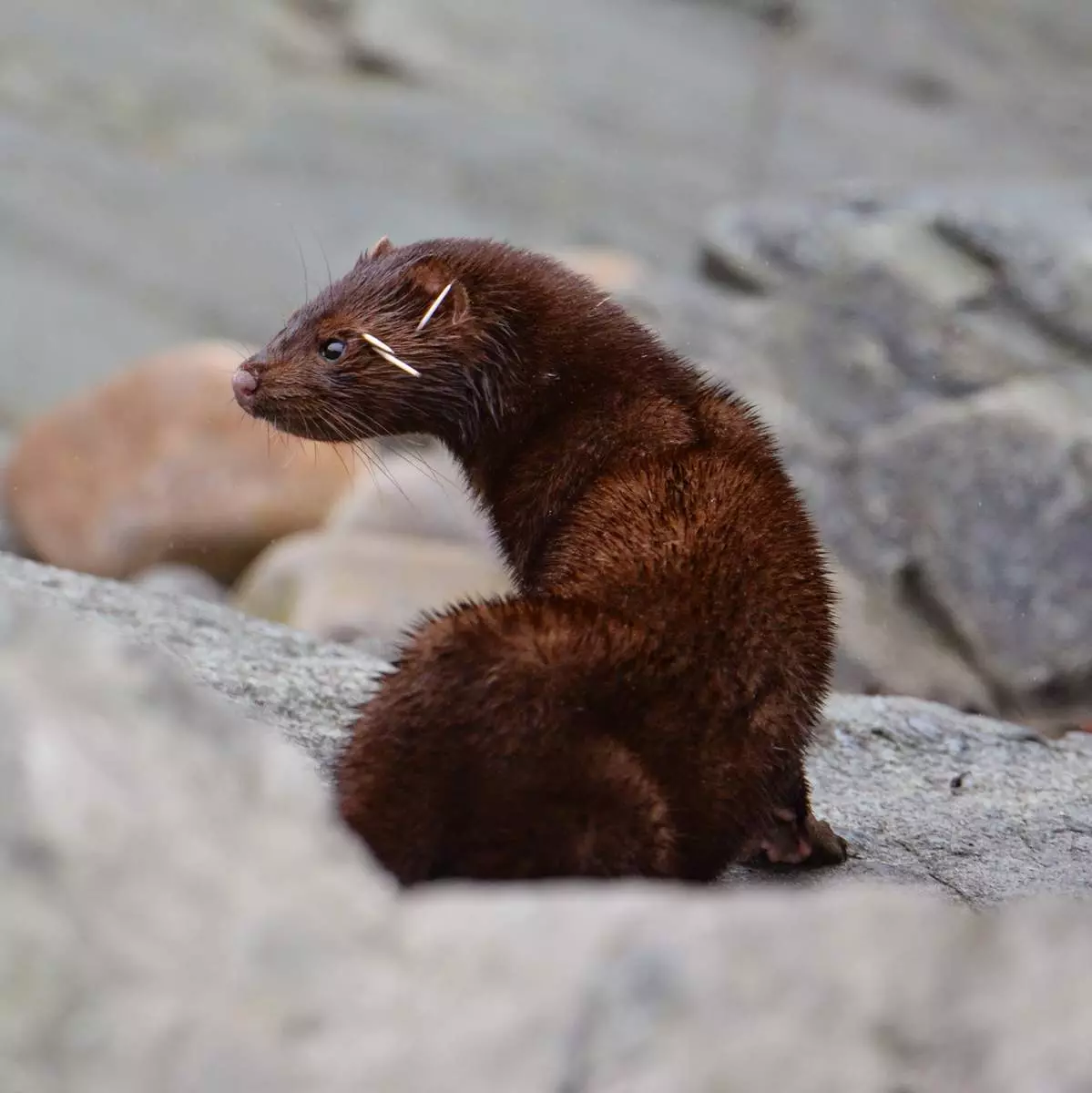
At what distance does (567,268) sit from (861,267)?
14.5 ft

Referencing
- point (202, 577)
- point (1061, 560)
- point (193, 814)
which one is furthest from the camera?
point (202, 577)

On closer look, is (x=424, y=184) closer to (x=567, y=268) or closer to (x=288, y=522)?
(x=288, y=522)

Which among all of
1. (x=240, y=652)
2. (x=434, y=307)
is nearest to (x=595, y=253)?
(x=240, y=652)

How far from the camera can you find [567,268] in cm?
317

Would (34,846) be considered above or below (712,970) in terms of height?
below

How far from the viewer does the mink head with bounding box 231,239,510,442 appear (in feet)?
9.62

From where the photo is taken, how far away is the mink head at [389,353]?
293 cm

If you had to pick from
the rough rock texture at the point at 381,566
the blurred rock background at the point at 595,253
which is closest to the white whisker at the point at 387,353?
the blurred rock background at the point at 595,253

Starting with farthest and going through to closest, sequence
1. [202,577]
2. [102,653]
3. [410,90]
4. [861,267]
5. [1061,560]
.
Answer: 1. [410,90]
2. [202,577]
3. [861,267]
4. [1061,560]
5. [102,653]

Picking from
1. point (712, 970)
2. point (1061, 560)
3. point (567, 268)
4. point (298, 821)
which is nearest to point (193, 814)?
point (298, 821)

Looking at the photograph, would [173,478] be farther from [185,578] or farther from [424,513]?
[424,513]

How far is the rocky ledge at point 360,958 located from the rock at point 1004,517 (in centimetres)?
498

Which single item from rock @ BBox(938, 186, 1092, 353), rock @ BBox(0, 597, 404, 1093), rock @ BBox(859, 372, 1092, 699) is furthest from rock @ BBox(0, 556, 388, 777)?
rock @ BBox(938, 186, 1092, 353)

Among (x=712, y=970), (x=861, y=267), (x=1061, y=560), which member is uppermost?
(x=712, y=970)
